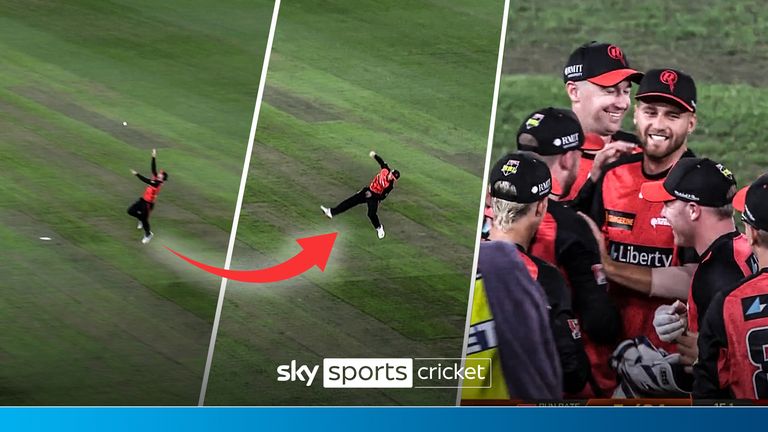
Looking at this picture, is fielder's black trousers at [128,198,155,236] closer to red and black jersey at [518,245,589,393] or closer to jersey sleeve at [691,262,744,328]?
red and black jersey at [518,245,589,393]

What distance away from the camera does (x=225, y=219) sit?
6.51 meters

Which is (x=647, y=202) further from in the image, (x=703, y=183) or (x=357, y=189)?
(x=357, y=189)

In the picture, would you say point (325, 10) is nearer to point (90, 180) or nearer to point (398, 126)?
point (398, 126)

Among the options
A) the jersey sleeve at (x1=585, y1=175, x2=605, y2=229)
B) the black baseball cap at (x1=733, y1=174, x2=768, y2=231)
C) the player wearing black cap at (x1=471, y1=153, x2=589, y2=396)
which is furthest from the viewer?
the jersey sleeve at (x1=585, y1=175, x2=605, y2=229)

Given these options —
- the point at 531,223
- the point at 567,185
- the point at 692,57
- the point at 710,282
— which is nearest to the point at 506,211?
the point at 531,223

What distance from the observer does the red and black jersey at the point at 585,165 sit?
659 cm

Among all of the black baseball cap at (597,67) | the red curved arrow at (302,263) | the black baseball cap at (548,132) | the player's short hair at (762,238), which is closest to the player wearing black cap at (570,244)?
the black baseball cap at (548,132)

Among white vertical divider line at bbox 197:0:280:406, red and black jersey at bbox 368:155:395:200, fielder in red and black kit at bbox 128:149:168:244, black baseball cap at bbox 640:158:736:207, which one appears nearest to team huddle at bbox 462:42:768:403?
black baseball cap at bbox 640:158:736:207

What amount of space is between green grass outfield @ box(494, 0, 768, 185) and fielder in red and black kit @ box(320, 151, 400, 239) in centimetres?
61

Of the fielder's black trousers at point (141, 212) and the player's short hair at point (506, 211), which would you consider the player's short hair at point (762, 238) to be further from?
the fielder's black trousers at point (141, 212)

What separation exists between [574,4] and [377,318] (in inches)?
81.2

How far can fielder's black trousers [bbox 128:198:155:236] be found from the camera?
21.2ft

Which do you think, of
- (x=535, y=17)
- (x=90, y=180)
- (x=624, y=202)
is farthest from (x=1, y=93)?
(x=624, y=202)

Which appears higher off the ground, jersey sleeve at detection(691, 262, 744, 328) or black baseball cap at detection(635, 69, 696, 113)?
black baseball cap at detection(635, 69, 696, 113)
